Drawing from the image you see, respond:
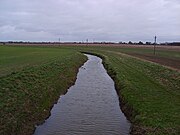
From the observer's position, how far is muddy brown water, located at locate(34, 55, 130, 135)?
15594mm

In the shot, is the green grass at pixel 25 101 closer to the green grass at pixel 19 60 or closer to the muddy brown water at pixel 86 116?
the muddy brown water at pixel 86 116

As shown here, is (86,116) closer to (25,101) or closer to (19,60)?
(25,101)

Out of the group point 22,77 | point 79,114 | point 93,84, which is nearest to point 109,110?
point 79,114

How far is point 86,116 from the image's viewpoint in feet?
60.7

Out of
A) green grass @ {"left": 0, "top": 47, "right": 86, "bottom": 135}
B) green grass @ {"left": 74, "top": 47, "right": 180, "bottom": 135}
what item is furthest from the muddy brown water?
green grass @ {"left": 74, "top": 47, "right": 180, "bottom": 135}

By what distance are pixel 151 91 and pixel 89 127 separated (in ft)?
29.1

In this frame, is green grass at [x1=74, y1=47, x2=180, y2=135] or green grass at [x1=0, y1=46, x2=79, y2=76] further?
green grass at [x1=0, y1=46, x2=79, y2=76]

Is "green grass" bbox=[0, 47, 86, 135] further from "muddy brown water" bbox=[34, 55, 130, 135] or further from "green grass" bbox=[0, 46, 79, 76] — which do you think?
"green grass" bbox=[0, 46, 79, 76]

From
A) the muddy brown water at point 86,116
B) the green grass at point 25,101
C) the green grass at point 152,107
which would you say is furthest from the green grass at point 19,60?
the green grass at point 152,107

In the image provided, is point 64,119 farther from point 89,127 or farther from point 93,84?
point 93,84

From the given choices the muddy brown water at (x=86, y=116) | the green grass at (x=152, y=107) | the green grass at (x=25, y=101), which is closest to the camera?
the green grass at (x=152, y=107)

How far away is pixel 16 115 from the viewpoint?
15664 mm

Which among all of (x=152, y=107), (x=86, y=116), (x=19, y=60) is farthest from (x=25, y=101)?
(x=19, y=60)

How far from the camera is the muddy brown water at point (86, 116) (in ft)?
51.2
